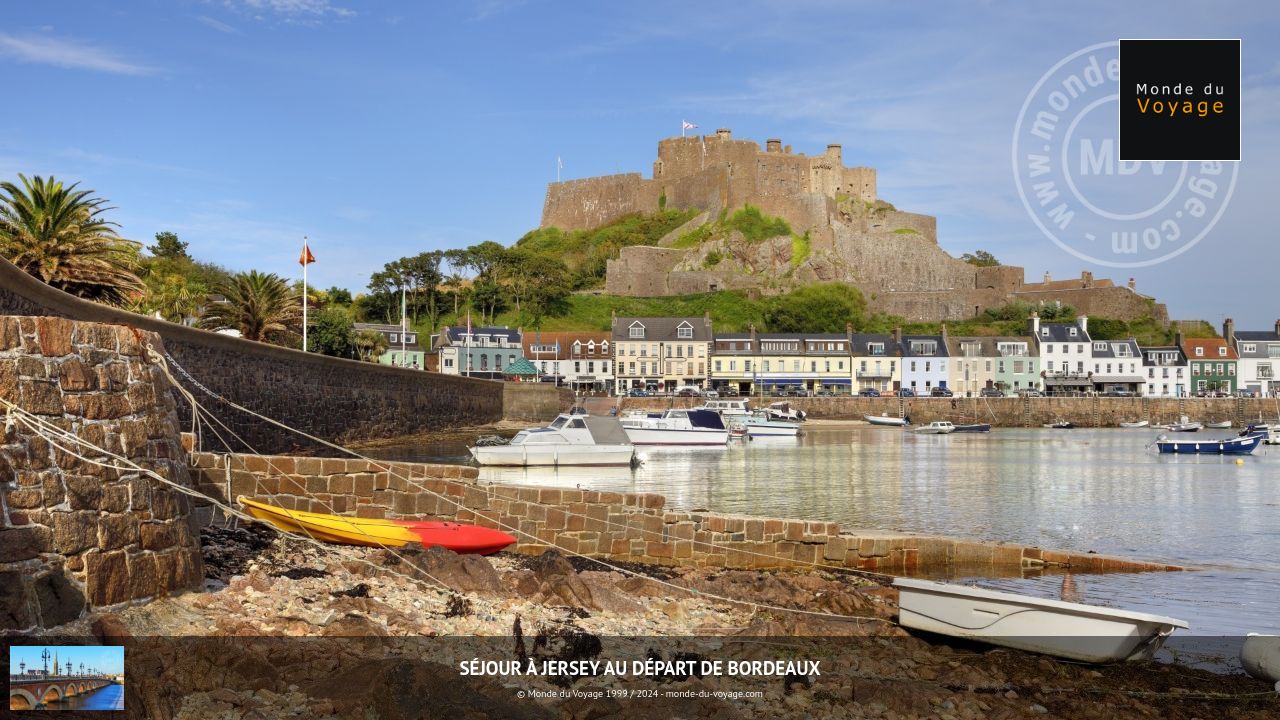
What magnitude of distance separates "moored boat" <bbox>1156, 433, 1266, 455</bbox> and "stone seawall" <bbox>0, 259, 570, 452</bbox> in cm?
3594

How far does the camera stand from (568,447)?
1364 inches

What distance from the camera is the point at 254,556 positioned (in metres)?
9.61

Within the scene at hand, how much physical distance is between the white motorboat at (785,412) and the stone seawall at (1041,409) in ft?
9.32

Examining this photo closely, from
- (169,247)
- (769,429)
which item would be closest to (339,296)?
(169,247)

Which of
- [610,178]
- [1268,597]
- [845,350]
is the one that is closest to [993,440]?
[845,350]

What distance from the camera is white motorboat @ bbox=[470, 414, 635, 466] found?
3375 cm

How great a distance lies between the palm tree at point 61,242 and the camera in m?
24.2

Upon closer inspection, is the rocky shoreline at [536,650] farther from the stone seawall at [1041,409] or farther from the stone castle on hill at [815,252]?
the stone castle on hill at [815,252]

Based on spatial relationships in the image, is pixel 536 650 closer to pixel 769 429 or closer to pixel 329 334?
pixel 329 334

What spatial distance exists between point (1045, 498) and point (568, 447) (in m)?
15.2

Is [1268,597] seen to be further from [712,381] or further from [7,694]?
[712,381]

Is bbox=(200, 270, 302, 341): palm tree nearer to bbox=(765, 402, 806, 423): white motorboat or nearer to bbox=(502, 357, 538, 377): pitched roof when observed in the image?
bbox=(765, 402, 806, 423): white motorboat

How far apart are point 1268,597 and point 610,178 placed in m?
112

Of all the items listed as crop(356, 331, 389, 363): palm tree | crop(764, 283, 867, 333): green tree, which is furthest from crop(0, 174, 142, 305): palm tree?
crop(764, 283, 867, 333): green tree
